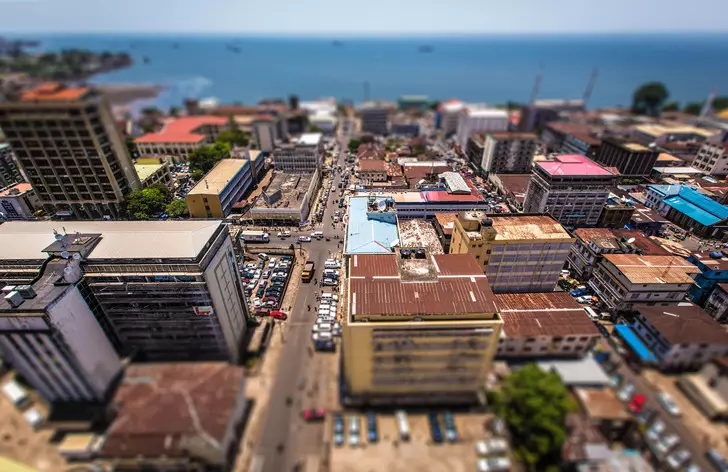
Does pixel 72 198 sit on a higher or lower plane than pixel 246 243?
higher

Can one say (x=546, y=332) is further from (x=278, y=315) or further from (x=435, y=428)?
(x=278, y=315)

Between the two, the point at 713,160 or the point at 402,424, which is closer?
the point at 402,424

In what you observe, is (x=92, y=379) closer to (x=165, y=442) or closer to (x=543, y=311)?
(x=165, y=442)

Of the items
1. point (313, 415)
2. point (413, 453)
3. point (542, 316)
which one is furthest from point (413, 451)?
point (542, 316)

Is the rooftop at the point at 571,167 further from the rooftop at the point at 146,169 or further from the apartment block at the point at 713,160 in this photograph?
the rooftop at the point at 146,169

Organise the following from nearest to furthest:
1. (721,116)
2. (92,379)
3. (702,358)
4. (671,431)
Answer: (92,379), (671,431), (702,358), (721,116)

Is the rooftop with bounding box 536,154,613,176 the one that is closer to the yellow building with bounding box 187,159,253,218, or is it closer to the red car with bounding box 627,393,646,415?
the red car with bounding box 627,393,646,415

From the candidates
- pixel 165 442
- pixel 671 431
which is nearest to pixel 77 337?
pixel 165 442
